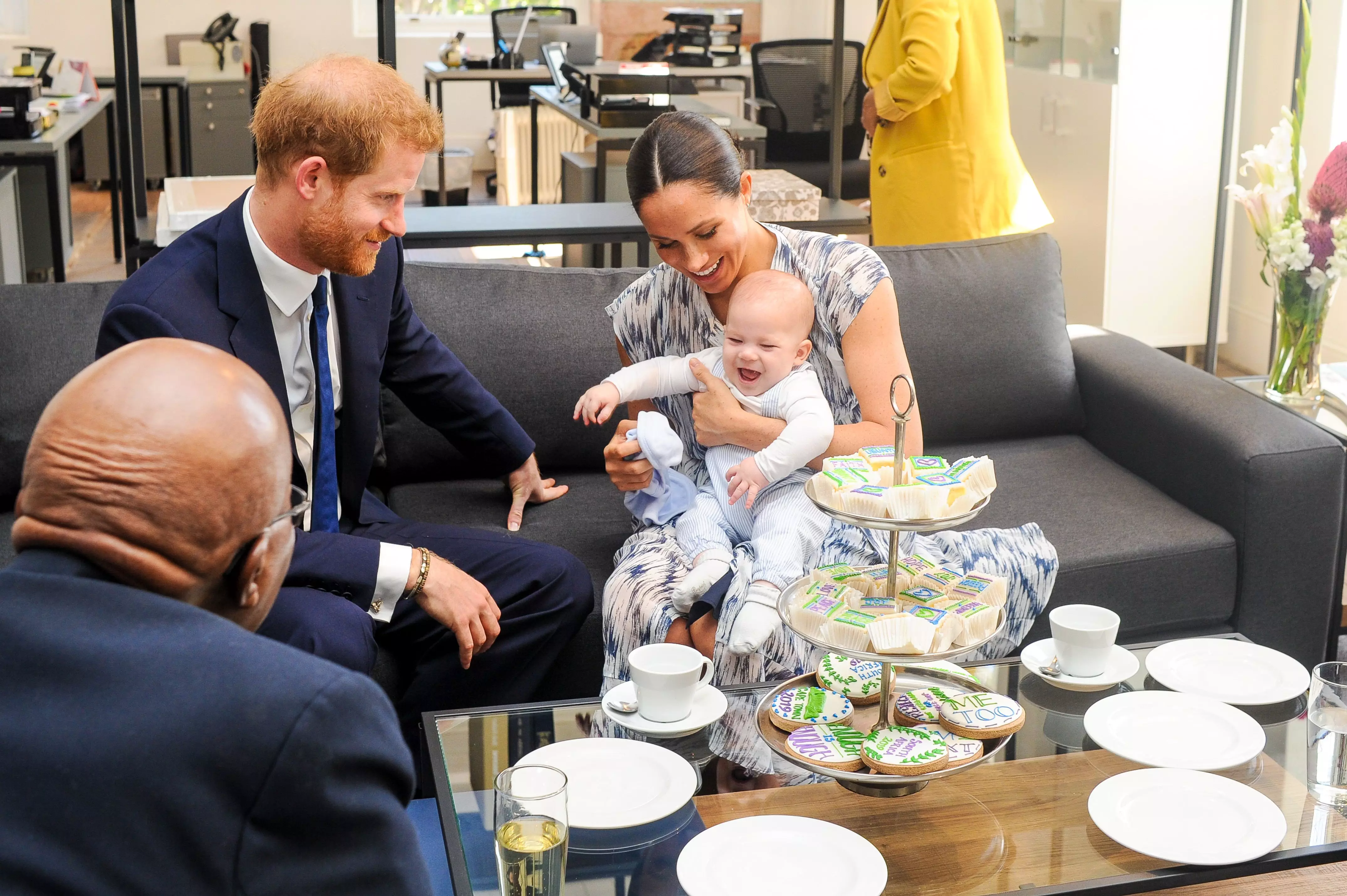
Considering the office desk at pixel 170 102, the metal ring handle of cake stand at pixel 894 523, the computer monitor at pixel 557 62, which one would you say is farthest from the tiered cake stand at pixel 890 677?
the office desk at pixel 170 102

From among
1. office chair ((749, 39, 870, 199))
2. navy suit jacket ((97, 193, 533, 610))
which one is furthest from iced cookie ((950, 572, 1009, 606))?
office chair ((749, 39, 870, 199))

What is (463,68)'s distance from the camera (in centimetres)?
686

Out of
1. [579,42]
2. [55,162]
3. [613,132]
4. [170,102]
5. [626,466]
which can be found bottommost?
[626,466]

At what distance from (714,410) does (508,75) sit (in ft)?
16.6

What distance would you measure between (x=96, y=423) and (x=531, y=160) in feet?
19.8

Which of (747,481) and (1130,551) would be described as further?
(1130,551)

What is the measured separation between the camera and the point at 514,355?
2.45m

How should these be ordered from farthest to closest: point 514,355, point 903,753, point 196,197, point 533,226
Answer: point 196,197
point 533,226
point 514,355
point 903,753

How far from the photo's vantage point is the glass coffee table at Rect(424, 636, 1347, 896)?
4.35ft

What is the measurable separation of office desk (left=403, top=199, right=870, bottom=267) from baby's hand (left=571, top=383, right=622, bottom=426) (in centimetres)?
92

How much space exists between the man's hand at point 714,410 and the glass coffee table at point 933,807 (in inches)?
18.1

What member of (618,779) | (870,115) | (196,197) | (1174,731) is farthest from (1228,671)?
(196,197)

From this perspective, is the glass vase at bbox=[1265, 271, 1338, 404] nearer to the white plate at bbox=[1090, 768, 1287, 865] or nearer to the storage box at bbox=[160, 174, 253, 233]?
the white plate at bbox=[1090, 768, 1287, 865]

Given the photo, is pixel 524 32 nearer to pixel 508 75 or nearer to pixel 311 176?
pixel 508 75
